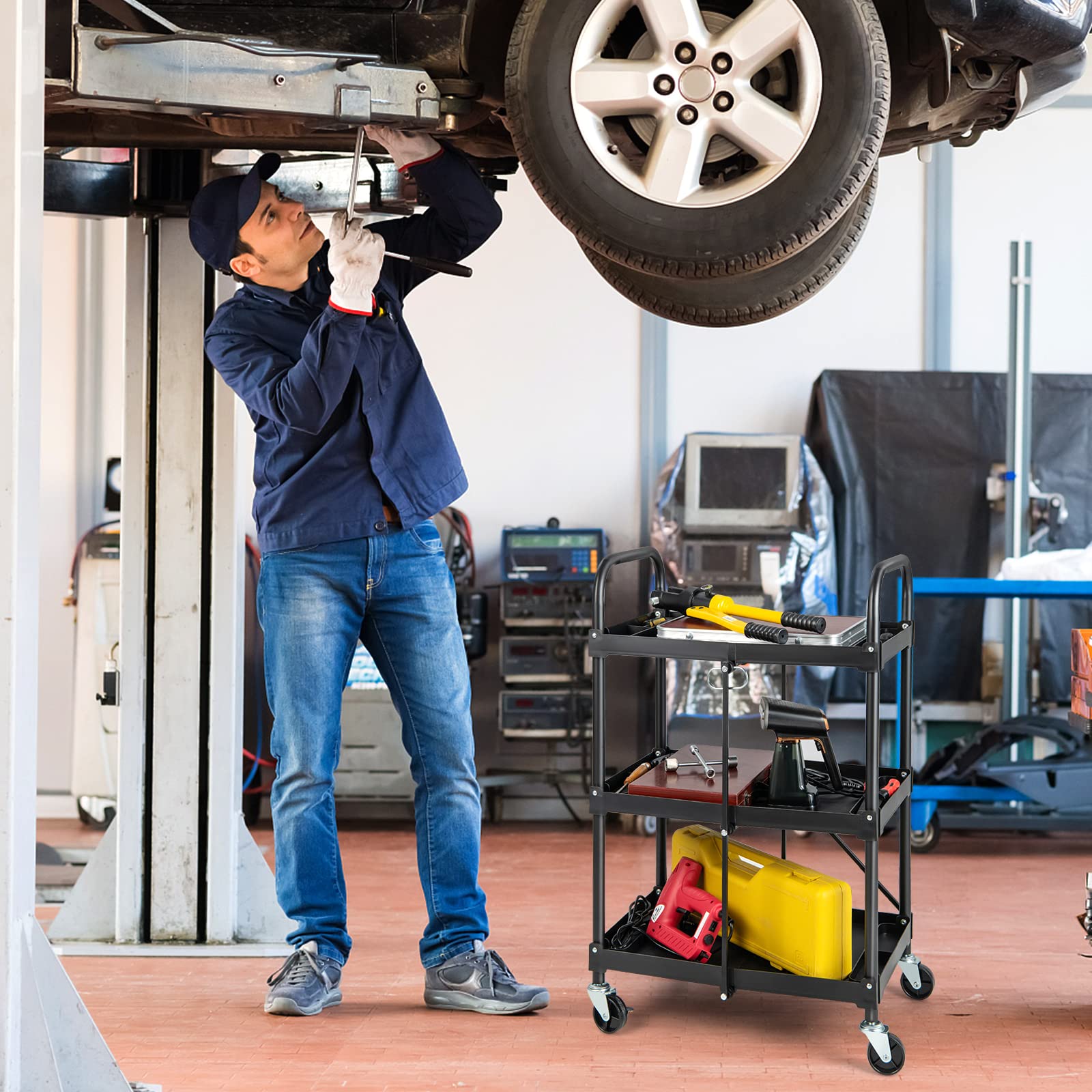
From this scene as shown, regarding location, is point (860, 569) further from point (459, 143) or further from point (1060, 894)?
point (459, 143)

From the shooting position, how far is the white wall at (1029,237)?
5.22 m

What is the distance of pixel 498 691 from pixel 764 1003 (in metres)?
2.74

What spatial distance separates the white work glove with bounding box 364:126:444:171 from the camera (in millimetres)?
2402

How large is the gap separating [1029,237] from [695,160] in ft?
11.8

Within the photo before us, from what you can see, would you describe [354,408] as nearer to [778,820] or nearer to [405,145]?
[405,145]

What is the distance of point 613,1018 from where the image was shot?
2.47m

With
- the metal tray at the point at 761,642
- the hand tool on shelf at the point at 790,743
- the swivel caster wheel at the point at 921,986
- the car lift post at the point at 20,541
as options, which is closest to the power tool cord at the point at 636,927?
the hand tool on shelf at the point at 790,743

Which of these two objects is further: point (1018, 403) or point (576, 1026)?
point (1018, 403)

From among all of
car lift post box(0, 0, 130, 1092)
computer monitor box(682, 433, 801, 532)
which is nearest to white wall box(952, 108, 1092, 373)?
computer monitor box(682, 433, 801, 532)

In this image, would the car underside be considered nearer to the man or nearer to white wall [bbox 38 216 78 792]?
the man

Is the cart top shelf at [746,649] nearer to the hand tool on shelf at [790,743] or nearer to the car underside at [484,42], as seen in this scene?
the hand tool on shelf at [790,743]

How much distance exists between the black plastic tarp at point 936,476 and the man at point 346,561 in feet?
9.10

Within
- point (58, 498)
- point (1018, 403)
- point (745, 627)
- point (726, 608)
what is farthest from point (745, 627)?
point (58, 498)

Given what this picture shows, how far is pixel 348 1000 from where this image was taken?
267cm
